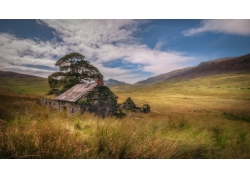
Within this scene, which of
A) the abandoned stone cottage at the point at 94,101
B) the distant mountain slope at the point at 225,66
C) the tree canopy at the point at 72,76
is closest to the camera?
the distant mountain slope at the point at 225,66

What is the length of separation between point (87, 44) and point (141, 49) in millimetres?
2337

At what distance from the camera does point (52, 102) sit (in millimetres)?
10852

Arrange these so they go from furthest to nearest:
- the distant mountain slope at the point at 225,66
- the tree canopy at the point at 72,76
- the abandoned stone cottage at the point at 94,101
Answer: the tree canopy at the point at 72,76
the abandoned stone cottage at the point at 94,101
the distant mountain slope at the point at 225,66

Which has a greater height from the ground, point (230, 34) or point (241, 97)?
point (230, 34)

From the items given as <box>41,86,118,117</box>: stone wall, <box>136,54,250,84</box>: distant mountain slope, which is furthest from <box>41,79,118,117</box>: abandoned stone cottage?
<box>136,54,250,84</box>: distant mountain slope

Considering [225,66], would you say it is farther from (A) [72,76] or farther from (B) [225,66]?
(A) [72,76]

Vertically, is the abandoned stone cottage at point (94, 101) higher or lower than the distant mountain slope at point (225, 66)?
lower

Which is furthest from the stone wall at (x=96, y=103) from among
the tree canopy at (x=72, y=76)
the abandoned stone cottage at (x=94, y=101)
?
Answer: the tree canopy at (x=72, y=76)

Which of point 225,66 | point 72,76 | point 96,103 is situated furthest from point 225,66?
point 72,76

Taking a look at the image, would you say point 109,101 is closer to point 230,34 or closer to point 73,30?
point 73,30

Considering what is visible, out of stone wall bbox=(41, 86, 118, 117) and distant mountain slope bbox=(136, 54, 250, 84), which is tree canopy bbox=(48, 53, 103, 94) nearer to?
stone wall bbox=(41, 86, 118, 117)

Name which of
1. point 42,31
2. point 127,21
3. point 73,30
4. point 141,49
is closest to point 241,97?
point 141,49

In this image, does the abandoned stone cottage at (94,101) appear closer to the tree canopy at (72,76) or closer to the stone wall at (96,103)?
the stone wall at (96,103)

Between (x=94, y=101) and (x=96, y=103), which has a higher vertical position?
(x=94, y=101)
